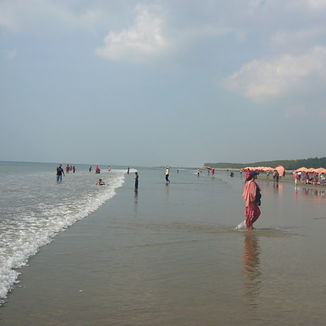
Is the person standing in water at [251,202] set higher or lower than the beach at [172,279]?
higher

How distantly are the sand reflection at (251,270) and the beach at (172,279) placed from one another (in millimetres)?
16

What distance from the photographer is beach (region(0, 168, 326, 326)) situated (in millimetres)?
4832

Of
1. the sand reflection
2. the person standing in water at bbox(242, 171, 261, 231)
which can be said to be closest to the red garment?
the person standing in water at bbox(242, 171, 261, 231)

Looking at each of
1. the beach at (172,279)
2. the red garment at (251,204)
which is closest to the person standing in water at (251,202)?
the red garment at (251,204)

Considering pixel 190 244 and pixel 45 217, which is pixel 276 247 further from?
pixel 45 217

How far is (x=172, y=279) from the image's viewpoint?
21.0 feet

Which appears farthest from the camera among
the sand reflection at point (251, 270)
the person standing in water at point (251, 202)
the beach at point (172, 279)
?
the person standing in water at point (251, 202)

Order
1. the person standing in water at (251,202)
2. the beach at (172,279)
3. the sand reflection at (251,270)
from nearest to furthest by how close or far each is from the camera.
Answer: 1. the beach at (172,279)
2. the sand reflection at (251,270)
3. the person standing in water at (251,202)

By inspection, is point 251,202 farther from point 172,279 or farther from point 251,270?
point 172,279

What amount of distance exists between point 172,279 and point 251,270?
158cm

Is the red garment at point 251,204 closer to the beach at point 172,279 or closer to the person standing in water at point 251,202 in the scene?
the person standing in water at point 251,202

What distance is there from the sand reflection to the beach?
0.05 ft

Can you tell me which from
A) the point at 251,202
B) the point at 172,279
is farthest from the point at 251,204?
the point at 172,279

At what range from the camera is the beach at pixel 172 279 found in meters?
4.83
